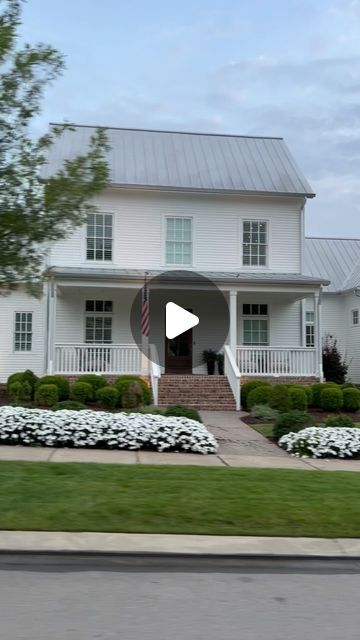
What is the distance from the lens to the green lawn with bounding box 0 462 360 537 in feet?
21.5

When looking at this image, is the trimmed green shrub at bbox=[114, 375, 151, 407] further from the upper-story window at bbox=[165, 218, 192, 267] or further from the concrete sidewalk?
the concrete sidewalk

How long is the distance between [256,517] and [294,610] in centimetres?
222

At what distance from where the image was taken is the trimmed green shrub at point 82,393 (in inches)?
715

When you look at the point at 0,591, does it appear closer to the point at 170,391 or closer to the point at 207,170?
the point at 170,391

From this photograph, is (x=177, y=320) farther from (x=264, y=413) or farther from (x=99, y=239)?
(x=264, y=413)

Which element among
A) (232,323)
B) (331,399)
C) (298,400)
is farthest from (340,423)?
(232,323)

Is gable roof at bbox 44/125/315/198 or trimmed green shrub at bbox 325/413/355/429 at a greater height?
gable roof at bbox 44/125/315/198

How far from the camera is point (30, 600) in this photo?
4699 mm

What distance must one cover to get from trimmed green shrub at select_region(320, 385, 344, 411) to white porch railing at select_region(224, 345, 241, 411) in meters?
2.46

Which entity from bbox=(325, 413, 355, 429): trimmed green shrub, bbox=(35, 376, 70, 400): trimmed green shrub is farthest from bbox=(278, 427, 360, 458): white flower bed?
bbox=(35, 376, 70, 400): trimmed green shrub

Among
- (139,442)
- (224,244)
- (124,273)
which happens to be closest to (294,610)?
(139,442)

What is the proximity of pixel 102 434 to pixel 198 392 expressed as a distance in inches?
313

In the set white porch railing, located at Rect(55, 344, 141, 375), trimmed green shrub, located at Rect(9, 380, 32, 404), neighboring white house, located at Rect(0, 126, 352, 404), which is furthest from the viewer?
neighboring white house, located at Rect(0, 126, 352, 404)

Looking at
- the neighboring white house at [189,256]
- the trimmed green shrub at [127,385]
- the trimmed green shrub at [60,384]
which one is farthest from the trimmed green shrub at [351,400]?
the trimmed green shrub at [60,384]
